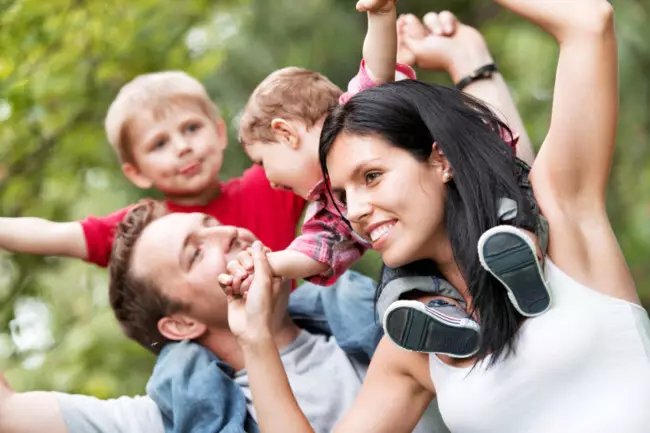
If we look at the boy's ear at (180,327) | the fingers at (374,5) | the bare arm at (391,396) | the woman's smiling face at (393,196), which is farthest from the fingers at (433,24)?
the boy's ear at (180,327)

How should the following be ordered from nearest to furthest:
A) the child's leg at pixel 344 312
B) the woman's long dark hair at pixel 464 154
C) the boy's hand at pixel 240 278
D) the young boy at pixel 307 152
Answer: the woman's long dark hair at pixel 464 154
the young boy at pixel 307 152
the boy's hand at pixel 240 278
the child's leg at pixel 344 312

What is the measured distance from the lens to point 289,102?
2.29m

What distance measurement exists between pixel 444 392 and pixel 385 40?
2.20ft

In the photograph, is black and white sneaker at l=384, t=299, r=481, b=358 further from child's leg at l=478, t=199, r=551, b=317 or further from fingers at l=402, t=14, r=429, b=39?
fingers at l=402, t=14, r=429, b=39

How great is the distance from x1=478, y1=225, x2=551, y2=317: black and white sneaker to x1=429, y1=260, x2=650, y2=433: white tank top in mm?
70

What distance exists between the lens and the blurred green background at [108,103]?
3420 millimetres

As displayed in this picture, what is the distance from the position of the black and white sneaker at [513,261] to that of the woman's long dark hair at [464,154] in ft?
0.24

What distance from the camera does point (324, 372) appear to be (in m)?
2.40

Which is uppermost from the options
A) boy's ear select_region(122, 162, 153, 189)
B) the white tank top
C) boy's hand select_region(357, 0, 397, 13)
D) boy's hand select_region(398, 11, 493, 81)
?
boy's hand select_region(357, 0, 397, 13)

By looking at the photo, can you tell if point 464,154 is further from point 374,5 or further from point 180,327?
point 180,327

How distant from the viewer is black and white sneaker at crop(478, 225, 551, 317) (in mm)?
1717

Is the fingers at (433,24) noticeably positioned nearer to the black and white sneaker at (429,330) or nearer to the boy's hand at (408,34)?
the boy's hand at (408,34)

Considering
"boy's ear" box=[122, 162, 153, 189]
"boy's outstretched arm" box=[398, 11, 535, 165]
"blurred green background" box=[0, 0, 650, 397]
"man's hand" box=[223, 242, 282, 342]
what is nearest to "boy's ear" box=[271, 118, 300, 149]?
"man's hand" box=[223, 242, 282, 342]

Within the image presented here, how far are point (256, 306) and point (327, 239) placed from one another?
22 cm
